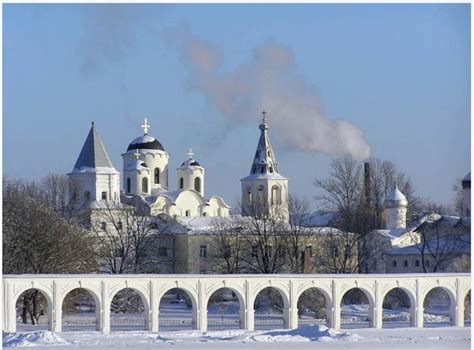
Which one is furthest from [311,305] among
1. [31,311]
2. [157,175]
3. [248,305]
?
[157,175]

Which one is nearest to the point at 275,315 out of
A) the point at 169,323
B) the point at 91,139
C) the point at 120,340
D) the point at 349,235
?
the point at 169,323

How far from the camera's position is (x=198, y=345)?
1398 inches

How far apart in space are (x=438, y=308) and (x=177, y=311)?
34.8 ft

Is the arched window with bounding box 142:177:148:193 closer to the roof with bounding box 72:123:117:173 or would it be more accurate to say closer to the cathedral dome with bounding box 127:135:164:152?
the cathedral dome with bounding box 127:135:164:152

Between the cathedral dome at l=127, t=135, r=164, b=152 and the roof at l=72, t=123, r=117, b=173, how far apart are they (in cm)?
709

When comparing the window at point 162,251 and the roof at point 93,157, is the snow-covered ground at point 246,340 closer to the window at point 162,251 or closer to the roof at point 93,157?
the window at point 162,251

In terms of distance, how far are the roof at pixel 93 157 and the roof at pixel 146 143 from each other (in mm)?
7088

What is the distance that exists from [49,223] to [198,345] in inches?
696

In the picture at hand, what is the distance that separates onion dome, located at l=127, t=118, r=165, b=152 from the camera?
8244cm

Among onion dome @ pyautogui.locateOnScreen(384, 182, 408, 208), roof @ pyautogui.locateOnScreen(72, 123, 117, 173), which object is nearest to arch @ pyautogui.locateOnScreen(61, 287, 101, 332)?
roof @ pyautogui.locateOnScreen(72, 123, 117, 173)

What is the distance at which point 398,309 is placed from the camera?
182 feet

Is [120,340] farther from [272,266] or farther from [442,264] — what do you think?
[442,264]

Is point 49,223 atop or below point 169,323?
atop

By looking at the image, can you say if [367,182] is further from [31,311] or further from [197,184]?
[31,311]
